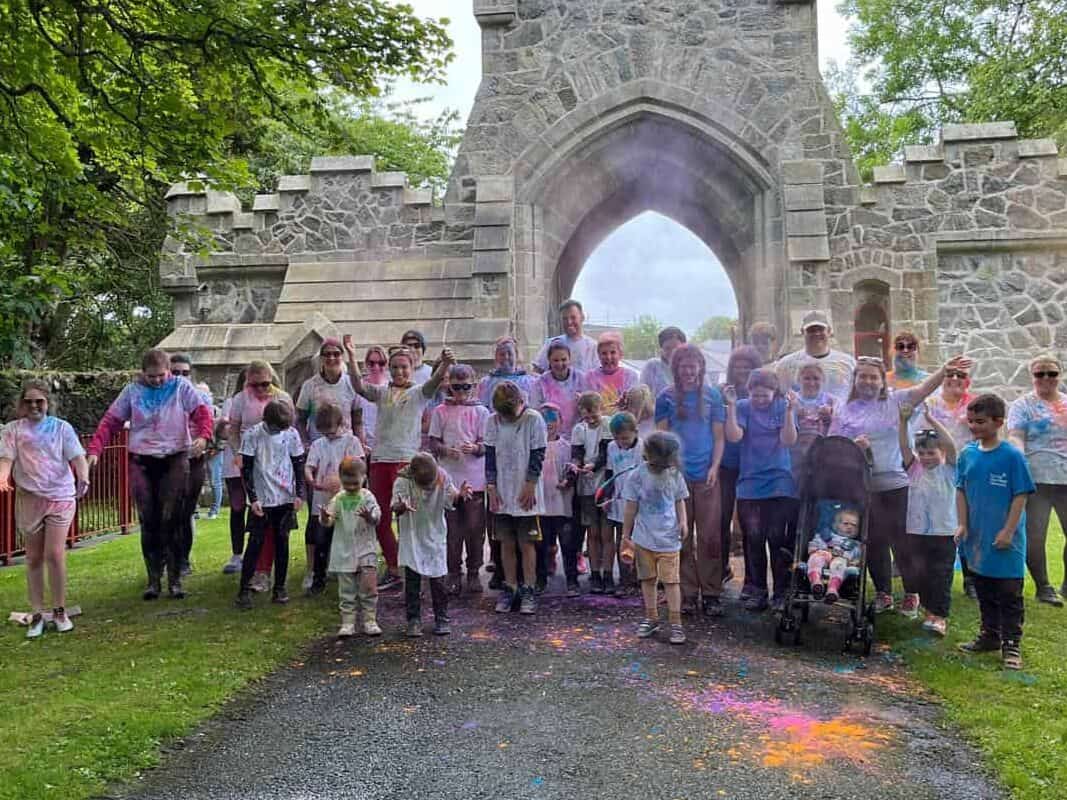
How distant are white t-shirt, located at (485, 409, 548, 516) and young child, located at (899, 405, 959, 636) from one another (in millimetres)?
2358

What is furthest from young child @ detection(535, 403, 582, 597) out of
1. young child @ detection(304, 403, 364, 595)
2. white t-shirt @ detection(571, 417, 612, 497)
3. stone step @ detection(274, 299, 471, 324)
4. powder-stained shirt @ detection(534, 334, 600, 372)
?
stone step @ detection(274, 299, 471, 324)

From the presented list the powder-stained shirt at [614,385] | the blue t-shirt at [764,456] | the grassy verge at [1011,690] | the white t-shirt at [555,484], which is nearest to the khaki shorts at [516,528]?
the white t-shirt at [555,484]

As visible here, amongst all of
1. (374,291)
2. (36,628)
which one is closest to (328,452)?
(36,628)

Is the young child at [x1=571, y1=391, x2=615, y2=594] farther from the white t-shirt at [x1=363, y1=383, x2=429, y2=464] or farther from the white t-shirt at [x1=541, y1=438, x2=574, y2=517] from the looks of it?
the white t-shirt at [x1=363, y1=383, x2=429, y2=464]

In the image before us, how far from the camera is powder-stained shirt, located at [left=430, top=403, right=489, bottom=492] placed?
6672mm

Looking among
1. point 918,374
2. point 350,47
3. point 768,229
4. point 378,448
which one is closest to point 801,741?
point 918,374

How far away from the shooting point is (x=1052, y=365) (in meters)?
6.41

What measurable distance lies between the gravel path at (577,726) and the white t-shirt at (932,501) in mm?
938

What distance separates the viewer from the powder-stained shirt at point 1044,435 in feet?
21.2

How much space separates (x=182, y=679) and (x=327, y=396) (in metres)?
2.54

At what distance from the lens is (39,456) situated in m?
5.97

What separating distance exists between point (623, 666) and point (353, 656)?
5.11ft

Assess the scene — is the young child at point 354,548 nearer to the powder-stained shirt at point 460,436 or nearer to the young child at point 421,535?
the young child at point 421,535

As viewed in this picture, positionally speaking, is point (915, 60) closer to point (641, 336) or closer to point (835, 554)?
point (835, 554)
